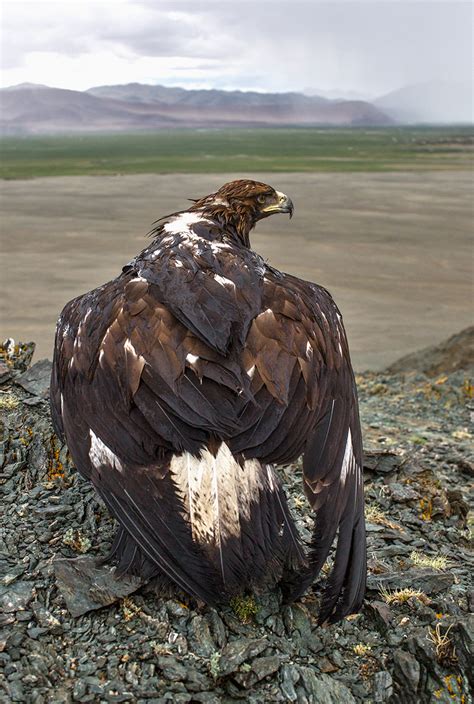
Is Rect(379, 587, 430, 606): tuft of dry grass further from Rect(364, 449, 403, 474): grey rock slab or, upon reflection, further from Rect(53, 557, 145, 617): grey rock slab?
Rect(364, 449, 403, 474): grey rock slab

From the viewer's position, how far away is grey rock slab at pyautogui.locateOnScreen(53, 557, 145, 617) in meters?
4.62

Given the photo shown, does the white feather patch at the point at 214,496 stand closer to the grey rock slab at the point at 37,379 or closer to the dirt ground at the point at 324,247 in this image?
the grey rock slab at the point at 37,379

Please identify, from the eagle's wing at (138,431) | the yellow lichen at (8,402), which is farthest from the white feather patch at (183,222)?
the yellow lichen at (8,402)

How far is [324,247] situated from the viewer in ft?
Result: 119

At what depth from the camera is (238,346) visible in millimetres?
4395

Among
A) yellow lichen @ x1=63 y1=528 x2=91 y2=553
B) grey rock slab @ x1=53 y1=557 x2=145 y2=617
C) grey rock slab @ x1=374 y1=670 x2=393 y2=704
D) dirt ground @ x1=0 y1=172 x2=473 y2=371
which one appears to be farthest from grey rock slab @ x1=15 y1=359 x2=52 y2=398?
dirt ground @ x1=0 y1=172 x2=473 y2=371

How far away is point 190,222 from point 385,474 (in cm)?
336

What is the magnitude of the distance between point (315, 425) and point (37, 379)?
13.4 feet

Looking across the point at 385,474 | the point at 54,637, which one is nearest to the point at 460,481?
the point at 385,474

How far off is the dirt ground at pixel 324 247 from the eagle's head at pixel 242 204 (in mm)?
11573

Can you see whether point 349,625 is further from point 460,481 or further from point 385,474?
point 460,481

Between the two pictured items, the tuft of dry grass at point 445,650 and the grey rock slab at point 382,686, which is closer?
the grey rock slab at point 382,686

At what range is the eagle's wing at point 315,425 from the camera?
14.0 ft

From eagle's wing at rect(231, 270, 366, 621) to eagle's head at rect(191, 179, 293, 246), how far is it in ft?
6.25
